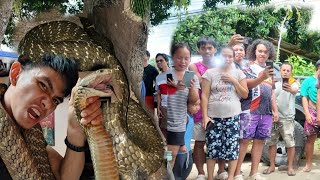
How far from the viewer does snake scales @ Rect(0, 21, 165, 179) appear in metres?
0.59

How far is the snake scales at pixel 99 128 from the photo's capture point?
59 centimetres

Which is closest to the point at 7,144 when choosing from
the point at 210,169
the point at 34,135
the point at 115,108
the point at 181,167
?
the point at 34,135

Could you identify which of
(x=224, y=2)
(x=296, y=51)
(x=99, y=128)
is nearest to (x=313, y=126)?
(x=224, y=2)

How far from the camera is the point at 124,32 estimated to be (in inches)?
27.6

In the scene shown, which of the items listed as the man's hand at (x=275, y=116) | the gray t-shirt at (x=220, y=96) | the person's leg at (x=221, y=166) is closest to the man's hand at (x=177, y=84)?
the gray t-shirt at (x=220, y=96)

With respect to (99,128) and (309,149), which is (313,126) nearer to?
(309,149)

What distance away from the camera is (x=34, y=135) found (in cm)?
75

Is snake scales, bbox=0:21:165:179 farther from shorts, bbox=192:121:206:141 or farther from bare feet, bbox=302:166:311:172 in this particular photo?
bare feet, bbox=302:166:311:172

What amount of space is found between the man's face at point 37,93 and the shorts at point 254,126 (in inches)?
108

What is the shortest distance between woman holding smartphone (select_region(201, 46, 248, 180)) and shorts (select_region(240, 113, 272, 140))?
22cm

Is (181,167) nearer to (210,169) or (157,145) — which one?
(210,169)

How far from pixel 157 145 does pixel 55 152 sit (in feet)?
0.75

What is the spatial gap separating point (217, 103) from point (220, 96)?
52mm

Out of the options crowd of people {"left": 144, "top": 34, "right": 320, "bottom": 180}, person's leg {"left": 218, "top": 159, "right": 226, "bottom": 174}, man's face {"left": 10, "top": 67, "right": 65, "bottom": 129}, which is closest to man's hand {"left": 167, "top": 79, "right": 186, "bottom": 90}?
crowd of people {"left": 144, "top": 34, "right": 320, "bottom": 180}
